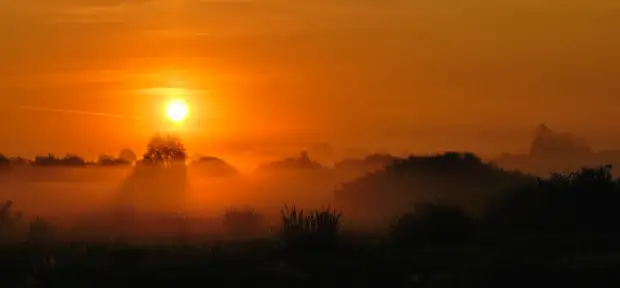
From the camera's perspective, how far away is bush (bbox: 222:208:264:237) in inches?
2294

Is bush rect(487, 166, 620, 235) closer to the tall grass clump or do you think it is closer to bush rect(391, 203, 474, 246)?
bush rect(391, 203, 474, 246)

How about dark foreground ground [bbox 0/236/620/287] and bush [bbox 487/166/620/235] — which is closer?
dark foreground ground [bbox 0/236/620/287]

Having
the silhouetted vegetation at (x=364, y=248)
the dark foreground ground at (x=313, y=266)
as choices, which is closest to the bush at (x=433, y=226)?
the silhouetted vegetation at (x=364, y=248)

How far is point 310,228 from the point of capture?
4366 cm

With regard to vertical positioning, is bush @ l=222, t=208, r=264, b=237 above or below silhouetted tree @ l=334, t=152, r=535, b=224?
below

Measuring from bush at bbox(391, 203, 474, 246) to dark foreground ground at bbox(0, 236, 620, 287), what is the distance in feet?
19.6

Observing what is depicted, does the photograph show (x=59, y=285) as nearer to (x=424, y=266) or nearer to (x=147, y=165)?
(x=424, y=266)

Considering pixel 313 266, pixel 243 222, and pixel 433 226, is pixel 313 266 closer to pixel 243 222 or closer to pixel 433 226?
pixel 433 226

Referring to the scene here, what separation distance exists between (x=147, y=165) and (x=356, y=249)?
56635 millimetres

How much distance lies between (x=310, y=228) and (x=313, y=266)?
6.87 metres

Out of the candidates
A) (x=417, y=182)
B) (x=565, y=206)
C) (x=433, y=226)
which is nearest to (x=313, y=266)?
(x=433, y=226)

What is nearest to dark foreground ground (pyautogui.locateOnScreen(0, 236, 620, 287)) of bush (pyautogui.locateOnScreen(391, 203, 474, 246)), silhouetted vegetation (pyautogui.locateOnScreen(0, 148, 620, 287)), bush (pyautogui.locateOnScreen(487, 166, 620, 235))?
silhouetted vegetation (pyautogui.locateOnScreen(0, 148, 620, 287))

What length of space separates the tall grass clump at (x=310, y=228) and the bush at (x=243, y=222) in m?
10.1

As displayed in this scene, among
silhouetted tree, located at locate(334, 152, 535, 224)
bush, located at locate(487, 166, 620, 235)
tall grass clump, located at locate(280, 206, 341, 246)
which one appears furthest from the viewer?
silhouetted tree, located at locate(334, 152, 535, 224)
